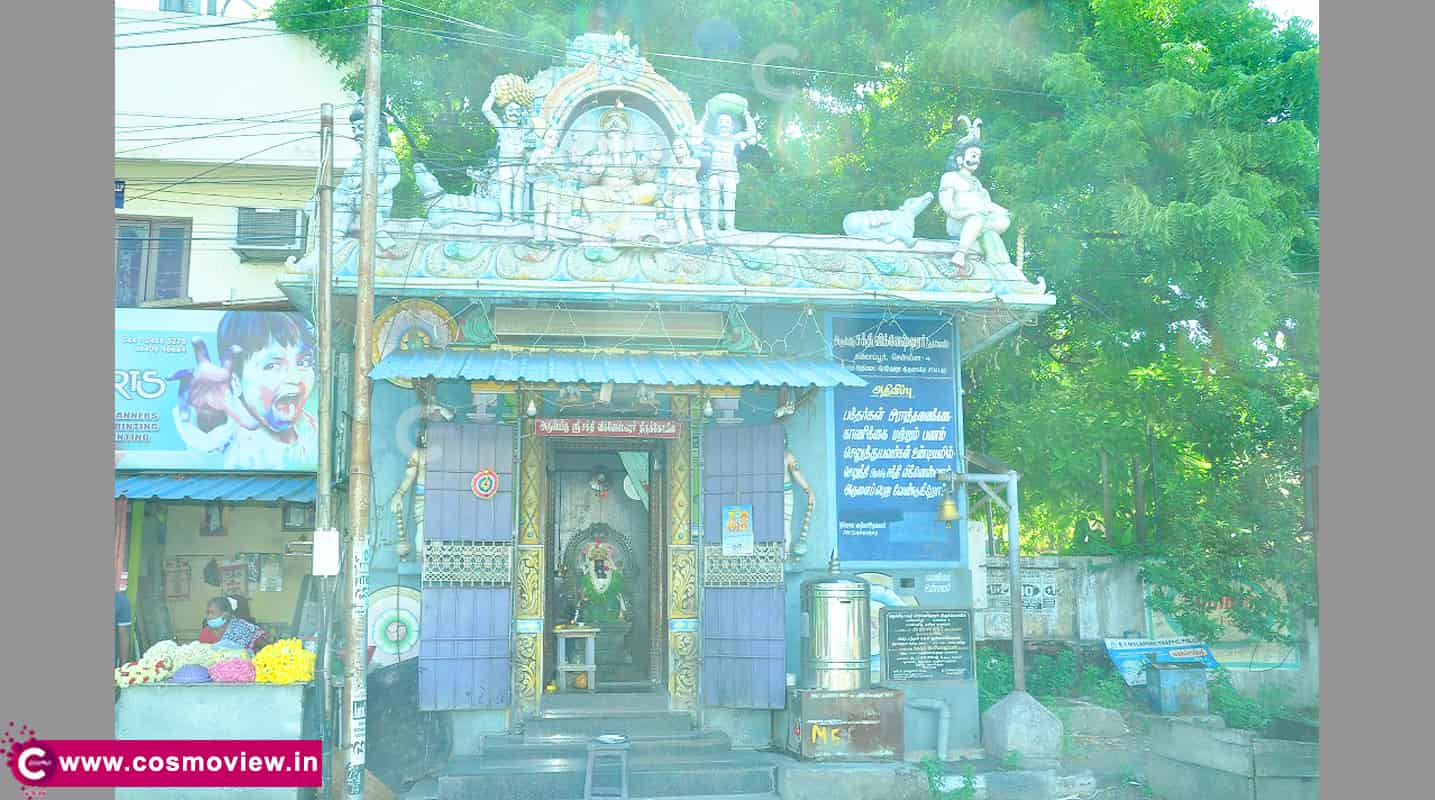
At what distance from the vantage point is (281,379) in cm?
1661

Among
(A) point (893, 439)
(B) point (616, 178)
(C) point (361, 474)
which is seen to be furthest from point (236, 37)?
(A) point (893, 439)

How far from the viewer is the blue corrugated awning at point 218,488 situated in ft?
51.2

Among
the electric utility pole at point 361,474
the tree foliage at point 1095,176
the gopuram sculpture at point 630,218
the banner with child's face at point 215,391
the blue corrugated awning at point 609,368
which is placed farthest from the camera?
the banner with child's face at point 215,391

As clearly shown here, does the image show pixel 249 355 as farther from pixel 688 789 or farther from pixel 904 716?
pixel 904 716

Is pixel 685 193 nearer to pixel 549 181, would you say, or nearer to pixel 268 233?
pixel 549 181

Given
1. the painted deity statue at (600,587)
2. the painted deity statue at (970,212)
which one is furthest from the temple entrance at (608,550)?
the painted deity statue at (970,212)

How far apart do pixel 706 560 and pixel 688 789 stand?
2.63m

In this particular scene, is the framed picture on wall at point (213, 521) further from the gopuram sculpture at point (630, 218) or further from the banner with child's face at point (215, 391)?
the gopuram sculpture at point (630, 218)

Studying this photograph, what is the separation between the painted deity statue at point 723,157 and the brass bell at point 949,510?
4.08 m

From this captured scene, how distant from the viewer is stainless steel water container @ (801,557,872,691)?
12867 mm

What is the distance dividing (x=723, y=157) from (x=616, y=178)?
1325 mm

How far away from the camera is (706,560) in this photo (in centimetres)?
1370

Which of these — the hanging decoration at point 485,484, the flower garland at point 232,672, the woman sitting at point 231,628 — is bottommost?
the flower garland at point 232,672

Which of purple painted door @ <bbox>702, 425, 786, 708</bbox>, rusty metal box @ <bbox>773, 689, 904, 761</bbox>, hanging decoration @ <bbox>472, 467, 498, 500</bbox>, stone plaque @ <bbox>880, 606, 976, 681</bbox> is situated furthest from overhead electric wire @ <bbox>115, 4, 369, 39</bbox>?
rusty metal box @ <bbox>773, 689, 904, 761</bbox>
